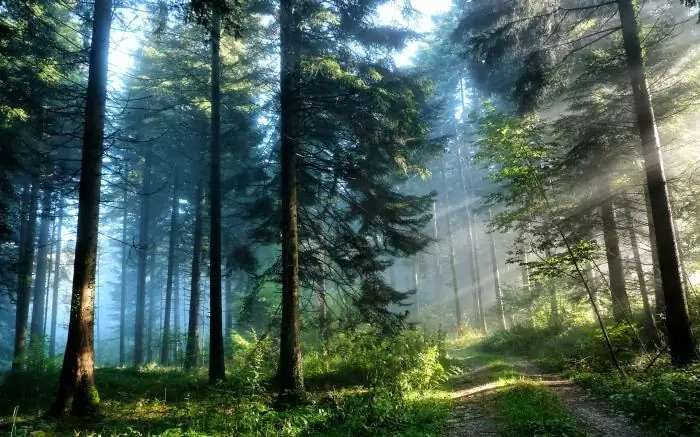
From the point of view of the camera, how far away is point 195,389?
440 inches

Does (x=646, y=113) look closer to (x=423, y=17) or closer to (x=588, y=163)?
(x=588, y=163)

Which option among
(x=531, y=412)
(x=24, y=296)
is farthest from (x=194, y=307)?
(x=531, y=412)

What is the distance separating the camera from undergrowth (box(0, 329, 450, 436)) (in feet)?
22.3

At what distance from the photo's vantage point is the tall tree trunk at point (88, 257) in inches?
307

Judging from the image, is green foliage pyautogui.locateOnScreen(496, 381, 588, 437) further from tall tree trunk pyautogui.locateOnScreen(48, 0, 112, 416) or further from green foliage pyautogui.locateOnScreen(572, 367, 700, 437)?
tall tree trunk pyautogui.locateOnScreen(48, 0, 112, 416)

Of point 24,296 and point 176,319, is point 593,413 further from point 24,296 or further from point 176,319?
point 176,319

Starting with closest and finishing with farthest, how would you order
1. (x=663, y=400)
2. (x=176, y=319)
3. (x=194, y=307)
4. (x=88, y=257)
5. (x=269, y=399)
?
1. (x=663, y=400)
2. (x=88, y=257)
3. (x=269, y=399)
4. (x=194, y=307)
5. (x=176, y=319)

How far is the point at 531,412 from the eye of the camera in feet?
23.0

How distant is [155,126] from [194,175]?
3.30 meters

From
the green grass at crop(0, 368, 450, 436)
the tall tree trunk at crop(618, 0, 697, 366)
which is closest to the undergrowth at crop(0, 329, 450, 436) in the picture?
the green grass at crop(0, 368, 450, 436)

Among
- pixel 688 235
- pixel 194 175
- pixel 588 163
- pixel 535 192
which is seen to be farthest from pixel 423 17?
pixel 194 175

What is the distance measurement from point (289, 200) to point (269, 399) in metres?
4.60

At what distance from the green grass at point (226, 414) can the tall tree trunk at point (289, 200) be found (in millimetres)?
897

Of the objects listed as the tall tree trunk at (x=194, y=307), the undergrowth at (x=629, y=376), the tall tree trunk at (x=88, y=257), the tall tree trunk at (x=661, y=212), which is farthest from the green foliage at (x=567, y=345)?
the tall tree trunk at (x=194, y=307)
